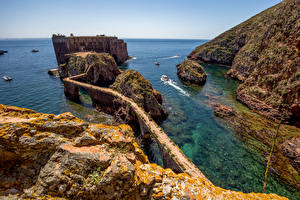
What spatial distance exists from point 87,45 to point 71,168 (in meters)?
80.1

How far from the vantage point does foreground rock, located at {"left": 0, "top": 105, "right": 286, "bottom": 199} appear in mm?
4586

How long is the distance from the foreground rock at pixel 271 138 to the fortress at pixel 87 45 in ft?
213

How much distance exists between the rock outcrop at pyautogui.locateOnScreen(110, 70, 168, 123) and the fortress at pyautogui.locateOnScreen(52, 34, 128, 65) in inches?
1689

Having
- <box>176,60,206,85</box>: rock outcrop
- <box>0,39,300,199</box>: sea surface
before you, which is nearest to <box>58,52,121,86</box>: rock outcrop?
<box>0,39,300,199</box>: sea surface

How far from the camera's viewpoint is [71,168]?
4.96 metres

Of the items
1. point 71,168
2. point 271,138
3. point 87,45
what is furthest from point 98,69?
point 271,138

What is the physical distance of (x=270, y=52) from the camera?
3481 centimetres

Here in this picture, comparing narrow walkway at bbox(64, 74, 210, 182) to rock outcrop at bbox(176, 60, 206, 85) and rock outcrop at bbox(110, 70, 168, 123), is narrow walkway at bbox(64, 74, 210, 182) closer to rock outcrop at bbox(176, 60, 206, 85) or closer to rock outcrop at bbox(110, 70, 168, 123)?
rock outcrop at bbox(110, 70, 168, 123)

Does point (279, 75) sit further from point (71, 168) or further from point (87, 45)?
point (87, 45)

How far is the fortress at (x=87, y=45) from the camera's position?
61.4m

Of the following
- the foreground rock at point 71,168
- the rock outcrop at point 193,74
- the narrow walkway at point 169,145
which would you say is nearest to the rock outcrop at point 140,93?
the narrow walkway at point 169,145

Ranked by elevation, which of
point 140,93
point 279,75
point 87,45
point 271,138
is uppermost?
point 87,45

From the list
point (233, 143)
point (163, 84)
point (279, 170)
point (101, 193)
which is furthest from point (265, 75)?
point (101, 193)

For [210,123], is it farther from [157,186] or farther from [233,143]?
[157,186]
